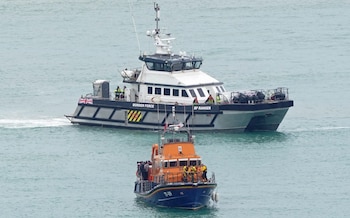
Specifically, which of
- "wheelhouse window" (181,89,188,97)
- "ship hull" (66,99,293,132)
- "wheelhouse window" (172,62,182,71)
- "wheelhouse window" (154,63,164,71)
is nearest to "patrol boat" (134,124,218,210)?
"ship hull" (66,99,293,132)

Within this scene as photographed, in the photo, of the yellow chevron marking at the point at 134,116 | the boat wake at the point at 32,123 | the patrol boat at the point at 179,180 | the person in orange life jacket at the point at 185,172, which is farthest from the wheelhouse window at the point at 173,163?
the boat wake at the point at 32,123

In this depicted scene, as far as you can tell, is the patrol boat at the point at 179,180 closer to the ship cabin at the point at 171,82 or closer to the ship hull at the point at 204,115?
the ship hull at the point at 204,115

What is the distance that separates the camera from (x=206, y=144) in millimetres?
93000

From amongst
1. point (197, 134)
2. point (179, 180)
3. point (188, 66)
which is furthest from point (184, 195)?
point (188, 66)

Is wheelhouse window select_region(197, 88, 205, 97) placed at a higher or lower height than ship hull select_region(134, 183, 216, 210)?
higher

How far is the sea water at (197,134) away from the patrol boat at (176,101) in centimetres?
80

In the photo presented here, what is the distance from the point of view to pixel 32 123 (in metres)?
100

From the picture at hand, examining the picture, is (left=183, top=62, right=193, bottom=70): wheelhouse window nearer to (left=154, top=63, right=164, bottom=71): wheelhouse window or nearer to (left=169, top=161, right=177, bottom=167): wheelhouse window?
(left=154, top=63, right=164, bottom=71): wheelhouse window

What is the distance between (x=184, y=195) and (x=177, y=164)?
1431 mm

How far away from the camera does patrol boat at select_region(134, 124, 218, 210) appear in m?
76.2

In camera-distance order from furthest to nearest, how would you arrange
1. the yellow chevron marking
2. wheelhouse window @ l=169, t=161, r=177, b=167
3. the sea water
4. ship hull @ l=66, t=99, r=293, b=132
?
the yellow chevron marking < ship hull @ l=66, t=99, r=293, b=132 < the sea water < wheelhouse window @ l=169, t=161, r=177, b=167

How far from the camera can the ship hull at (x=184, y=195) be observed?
76.2 metres

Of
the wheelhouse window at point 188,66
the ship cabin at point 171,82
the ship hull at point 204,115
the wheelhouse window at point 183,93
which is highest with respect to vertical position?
the wheelhouse window at point 188,66

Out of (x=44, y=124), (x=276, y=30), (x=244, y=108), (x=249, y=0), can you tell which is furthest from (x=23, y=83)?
(x=249, y=0)
